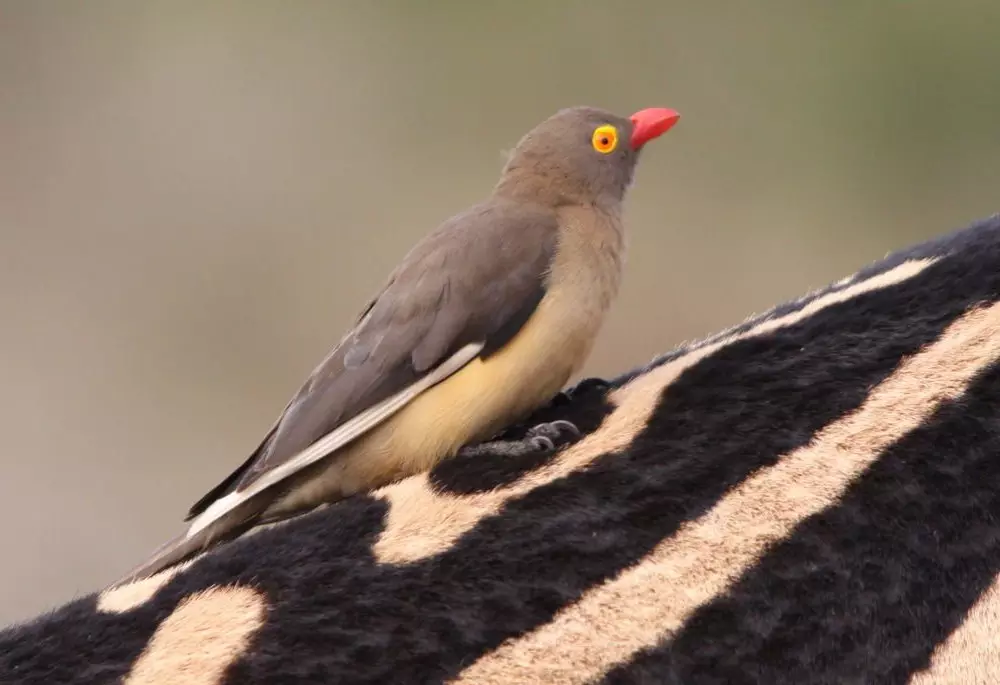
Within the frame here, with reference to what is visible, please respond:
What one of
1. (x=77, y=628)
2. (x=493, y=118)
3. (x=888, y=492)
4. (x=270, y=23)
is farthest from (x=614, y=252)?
(x=270, y=23)

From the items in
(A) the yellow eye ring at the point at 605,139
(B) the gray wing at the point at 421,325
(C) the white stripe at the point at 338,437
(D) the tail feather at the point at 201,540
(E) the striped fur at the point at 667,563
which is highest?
(A) the yellow eye ring at the point at 605,139

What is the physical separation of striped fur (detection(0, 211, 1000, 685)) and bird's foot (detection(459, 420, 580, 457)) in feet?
0.04

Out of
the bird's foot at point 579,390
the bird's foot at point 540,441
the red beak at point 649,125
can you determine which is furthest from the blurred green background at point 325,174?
the bird's foot at point 540,441

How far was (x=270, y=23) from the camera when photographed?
127cm

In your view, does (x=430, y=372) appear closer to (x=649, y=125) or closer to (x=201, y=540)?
(x=201, y=540)

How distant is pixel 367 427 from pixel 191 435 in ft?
2.44

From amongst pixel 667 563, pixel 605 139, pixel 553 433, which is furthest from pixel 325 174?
pixel 667 563

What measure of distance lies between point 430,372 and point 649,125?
32 cm

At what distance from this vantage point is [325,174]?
129cm

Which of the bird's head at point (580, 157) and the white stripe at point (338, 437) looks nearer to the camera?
the white stripe at point (338, 437)

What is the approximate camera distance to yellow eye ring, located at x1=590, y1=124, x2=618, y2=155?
2.59ft

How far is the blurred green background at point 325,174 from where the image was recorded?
1211 millimetres

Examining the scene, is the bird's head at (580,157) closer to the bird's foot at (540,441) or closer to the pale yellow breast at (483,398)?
the pale yellow breast at (483,398)

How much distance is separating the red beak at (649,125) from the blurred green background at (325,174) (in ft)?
1.24
